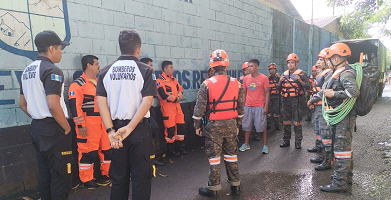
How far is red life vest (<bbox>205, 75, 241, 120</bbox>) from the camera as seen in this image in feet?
11.4

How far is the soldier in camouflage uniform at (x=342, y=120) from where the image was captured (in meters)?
3.56

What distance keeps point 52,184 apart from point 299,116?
4.97 meters

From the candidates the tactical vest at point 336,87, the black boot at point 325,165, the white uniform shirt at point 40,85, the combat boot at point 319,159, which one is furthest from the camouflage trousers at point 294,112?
the white uniform shirt at point 40,85

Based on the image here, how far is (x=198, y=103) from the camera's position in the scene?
11.5 feet

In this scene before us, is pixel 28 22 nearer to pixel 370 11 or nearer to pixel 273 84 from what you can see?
pixel 273 84

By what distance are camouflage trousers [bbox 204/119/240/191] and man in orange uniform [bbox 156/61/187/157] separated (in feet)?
5.89

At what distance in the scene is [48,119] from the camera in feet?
8.81

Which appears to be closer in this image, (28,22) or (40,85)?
(40,85)

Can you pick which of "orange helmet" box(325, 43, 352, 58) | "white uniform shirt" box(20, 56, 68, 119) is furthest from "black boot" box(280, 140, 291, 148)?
"white uniform shirt" box(20, 56, 68, 119)

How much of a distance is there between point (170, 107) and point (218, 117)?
1964 millimetres

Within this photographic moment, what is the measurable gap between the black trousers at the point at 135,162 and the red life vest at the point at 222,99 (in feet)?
4.03

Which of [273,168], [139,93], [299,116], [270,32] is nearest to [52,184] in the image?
[139,93]

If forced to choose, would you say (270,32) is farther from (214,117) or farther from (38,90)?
(38,90)

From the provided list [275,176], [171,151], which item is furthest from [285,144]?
[171,151]
